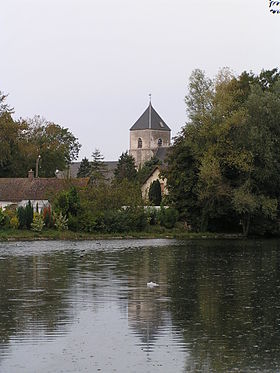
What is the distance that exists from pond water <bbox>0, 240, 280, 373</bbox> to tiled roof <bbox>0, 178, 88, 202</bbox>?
137 feet

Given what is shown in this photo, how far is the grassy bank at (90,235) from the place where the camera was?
5094 cm

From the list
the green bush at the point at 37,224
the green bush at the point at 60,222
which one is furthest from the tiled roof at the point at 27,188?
the green bush at the point at 37,224

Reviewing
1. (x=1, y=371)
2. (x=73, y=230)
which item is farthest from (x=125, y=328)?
(x=73, y=230)

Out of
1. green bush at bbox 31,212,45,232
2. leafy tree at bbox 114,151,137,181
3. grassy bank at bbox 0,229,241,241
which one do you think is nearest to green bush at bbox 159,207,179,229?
grassy bank at bbox 0,229,241,241

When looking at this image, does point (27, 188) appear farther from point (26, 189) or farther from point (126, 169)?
point (126, 169)

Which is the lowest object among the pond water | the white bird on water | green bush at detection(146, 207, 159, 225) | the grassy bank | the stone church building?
the pond water

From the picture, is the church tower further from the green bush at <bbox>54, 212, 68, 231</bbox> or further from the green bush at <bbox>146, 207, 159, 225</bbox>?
the green bush at <bbox>54, 212, 68, 231</bbox>

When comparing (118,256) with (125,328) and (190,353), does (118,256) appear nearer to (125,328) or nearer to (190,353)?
(125,328)

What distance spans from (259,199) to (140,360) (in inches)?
1714

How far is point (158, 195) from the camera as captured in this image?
78.2 meters

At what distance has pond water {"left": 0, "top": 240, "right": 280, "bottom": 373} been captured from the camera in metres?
11.7

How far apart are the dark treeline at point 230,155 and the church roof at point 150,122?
3933 inches

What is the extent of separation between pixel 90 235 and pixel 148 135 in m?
106

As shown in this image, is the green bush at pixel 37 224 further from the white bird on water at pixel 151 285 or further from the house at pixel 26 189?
the white bird on water at pixel 151 285
